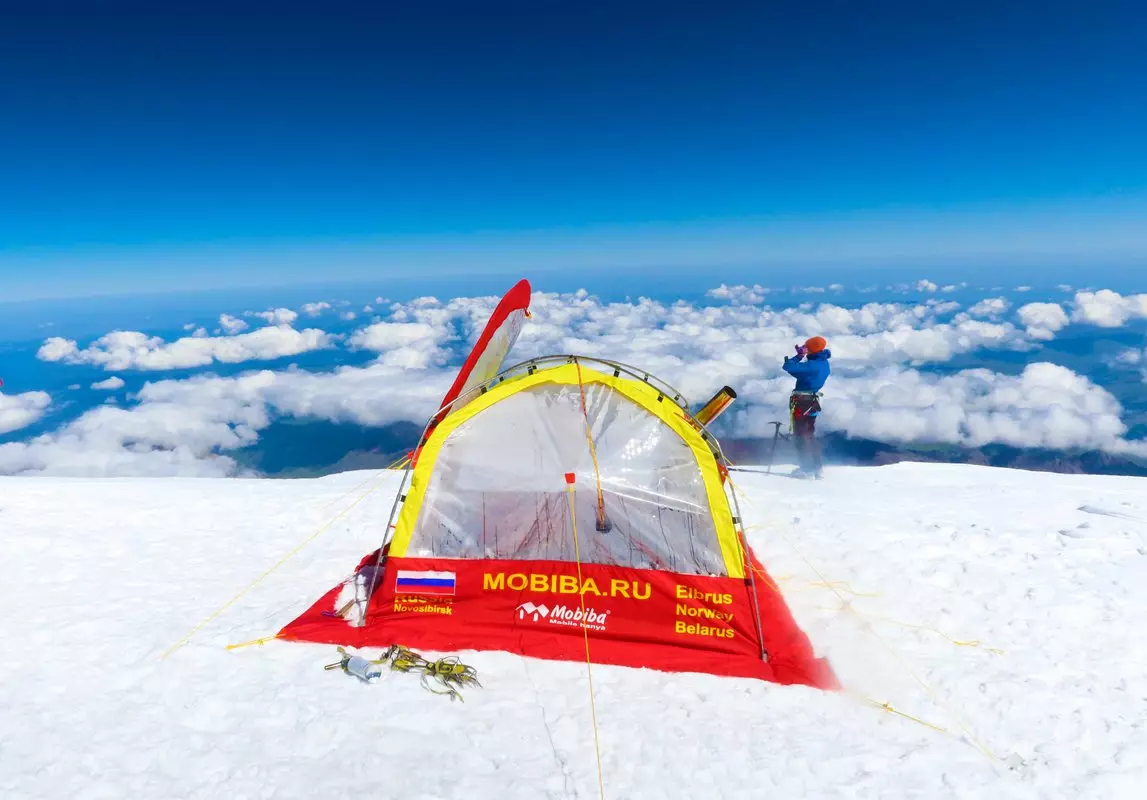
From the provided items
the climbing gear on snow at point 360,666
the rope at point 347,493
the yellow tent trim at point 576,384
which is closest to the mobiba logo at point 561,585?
the yellow tent trim at point 576,384

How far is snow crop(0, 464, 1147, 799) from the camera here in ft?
15.6

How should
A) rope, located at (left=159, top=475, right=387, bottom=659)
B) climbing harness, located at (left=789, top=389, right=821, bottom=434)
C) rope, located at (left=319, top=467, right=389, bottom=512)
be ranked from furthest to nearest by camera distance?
climbing harness, located at (left=789, top=389, right=821, bottom=434)
rope, located at (left=319, top=467, right=389, bottom=512)
rope, located at (left=159, top=475, right=387, bottom=659)

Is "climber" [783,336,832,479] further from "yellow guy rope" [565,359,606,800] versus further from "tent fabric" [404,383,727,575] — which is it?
"yellow guy rope" [565,359,606,800]

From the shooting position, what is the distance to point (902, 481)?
540 inches

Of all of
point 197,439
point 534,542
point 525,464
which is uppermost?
point 525,464

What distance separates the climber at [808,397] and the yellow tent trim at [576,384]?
6.57m

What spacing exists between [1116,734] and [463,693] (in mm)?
6571

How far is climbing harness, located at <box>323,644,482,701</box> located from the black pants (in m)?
10.4

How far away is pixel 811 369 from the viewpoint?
13.0 metres

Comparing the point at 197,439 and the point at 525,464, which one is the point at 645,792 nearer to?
the point at 525,464

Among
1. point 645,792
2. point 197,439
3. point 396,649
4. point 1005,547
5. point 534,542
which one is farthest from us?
point 197,439

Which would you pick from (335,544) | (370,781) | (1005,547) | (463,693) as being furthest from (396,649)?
(1005,547)

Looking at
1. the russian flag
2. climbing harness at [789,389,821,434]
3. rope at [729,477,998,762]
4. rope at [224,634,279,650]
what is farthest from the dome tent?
climbing harness at [789,389,821,434]

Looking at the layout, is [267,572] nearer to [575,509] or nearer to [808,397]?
[575,509]
